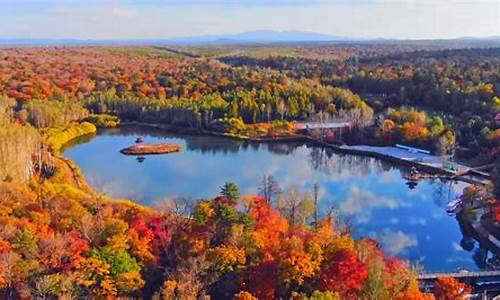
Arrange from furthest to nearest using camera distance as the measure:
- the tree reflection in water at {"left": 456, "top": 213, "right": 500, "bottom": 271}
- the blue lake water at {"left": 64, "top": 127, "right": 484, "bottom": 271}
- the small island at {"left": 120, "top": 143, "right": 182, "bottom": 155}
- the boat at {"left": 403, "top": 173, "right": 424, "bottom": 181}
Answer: the small island at {"left": 120, "top": 143, "right": 182, "bottom": 155} → the boat at {"left": 403, "top": 173, "right": 424, "bottom": 181} → the blue lake water at {"left": 64, "top": 127, "right": 484, "bottom": 271} → the tree reflection in water at {"left": 456, "top": 213, "right": 500, "bottom": 271}

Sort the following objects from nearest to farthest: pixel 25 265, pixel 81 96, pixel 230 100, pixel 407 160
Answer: pixel 25 265 < pixel 407 160 < pixel 230 100 < pixel 81 96

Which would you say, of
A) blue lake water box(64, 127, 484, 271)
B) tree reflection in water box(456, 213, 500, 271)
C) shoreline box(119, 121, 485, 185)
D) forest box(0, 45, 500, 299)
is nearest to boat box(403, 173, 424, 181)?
blue lake water box(64, 127, 484, 271)

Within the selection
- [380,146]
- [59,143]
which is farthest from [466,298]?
[59,143]

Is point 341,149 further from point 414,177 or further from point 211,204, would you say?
point 211,204

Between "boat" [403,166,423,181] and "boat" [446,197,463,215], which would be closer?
"boat" [446,197,463,215]

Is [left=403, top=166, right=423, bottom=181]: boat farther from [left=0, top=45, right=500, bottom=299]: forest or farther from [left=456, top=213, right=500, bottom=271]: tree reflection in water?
[left=456, top=213, right=500, bottom=271]: tree reflection in water

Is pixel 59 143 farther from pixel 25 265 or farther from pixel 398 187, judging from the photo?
pixel 25 265
